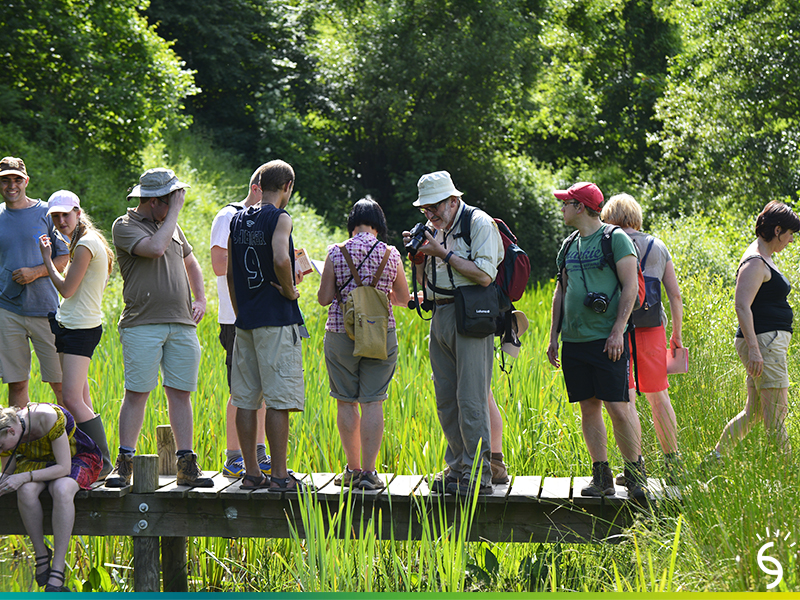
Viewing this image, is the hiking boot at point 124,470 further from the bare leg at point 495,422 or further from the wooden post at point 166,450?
the bare leg at point 495,422

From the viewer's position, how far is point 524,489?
12.8 ft

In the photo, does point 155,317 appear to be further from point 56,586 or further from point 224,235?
point 56,586

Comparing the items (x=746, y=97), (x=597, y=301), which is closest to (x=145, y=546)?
(x=597, y=301)

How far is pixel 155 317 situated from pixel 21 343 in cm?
113

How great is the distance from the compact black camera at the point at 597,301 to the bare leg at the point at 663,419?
2.15 feet

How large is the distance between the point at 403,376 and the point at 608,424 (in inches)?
62.9

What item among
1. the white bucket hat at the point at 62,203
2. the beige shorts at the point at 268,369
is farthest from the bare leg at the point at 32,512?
the white bucket hat at the point at 62,203

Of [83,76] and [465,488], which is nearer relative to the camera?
[465,488]

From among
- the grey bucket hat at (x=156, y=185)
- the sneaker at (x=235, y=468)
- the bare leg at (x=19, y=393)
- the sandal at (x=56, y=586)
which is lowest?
the sandal at (x=56, y=586)

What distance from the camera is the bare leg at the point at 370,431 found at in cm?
390

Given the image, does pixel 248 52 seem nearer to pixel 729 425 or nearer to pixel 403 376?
pixel 403 376

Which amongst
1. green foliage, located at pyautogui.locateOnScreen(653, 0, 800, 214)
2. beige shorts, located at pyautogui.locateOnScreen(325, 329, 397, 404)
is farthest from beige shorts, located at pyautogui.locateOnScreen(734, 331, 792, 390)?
green foliage, located at pyautogui.locateOnScreen(653, 0, 800, 214)

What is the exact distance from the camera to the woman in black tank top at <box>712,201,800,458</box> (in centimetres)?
434

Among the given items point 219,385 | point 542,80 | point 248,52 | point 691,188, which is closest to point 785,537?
point 219,385
